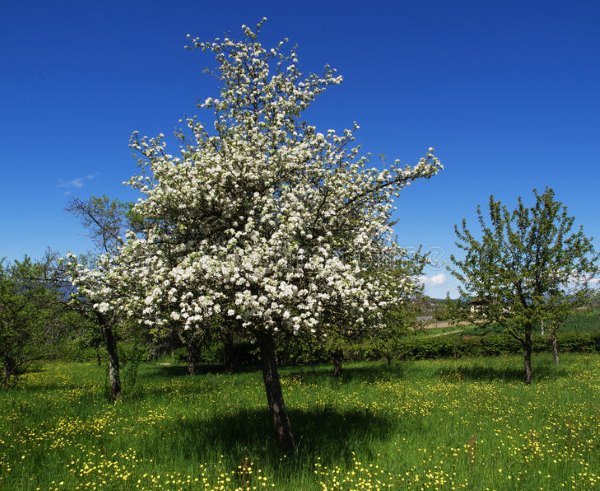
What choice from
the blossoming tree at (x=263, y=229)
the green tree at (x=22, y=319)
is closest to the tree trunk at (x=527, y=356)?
the blossoming tree at (x=263, y=229)

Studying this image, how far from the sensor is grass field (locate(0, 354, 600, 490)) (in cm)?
908

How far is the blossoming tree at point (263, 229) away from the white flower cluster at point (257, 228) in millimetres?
37

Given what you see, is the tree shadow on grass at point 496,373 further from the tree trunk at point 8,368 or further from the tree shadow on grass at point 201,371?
the tree trunk at point 8,368

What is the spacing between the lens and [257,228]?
10359mm

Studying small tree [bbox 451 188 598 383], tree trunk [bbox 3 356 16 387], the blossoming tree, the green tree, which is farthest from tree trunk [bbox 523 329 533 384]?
tree trunk [bbox 3 356 16 387]

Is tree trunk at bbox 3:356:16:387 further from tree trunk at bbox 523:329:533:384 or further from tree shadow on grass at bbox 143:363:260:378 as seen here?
tree trunk at bbox 523:329:533:384

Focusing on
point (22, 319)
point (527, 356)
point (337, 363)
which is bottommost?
point (337, 363)

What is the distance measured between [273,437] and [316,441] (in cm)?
116

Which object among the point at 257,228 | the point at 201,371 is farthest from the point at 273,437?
the point at 201,371

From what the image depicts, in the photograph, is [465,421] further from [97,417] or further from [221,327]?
[97,417]

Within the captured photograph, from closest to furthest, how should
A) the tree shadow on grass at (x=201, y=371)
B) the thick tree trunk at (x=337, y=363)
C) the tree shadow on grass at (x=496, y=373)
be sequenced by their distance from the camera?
the tree shadow on grass at (x=496, y=373), the thick tree trunk at (x=337, y=363), the tree shadow on grass at (x=201, y=371)

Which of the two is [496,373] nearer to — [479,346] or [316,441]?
[479,346]

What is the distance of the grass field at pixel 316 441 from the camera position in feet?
29.8

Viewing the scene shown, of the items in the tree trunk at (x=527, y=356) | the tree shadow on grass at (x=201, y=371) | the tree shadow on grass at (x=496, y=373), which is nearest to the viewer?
the tree trunk at (x=527, y=356)
